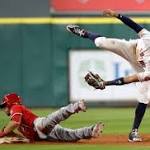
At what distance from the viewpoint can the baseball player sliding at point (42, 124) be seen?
30.7 ft

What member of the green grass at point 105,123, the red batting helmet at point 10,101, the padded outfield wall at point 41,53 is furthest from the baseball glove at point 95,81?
the padded outfield wall at point 41,53

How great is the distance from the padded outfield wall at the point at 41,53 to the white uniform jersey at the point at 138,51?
8.46m

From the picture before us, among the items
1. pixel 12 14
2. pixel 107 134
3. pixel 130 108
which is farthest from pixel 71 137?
pixel 12 14

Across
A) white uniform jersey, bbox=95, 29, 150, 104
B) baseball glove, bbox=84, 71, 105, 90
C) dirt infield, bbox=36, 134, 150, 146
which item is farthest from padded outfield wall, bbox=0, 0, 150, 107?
baseball glove, bbox=84, 71, 105, 90

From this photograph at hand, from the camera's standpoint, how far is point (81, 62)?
18.7 m

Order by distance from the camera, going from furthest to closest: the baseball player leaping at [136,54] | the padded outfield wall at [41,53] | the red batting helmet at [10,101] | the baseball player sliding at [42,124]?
the padded outfield wall at [41,53], the baseball player leaping at [136,54], the red batting helmet at [10,101], the baseball player sliding at [42,124]

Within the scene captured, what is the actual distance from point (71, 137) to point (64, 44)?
9.27 m

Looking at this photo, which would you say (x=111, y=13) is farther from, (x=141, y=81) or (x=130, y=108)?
(x=130, y=108)

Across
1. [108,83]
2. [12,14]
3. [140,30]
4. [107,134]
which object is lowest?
[107,134]

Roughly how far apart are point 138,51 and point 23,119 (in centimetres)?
185

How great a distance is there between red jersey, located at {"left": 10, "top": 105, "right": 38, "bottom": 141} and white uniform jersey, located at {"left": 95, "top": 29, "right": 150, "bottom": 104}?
145 cm

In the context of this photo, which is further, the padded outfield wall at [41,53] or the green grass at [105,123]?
the padded outfield wall at [41,53]

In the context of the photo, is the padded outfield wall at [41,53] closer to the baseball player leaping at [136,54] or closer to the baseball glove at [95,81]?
the baseball player leaping at [136,54]

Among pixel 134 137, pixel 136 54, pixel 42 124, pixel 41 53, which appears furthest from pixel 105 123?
pixel 41 53
